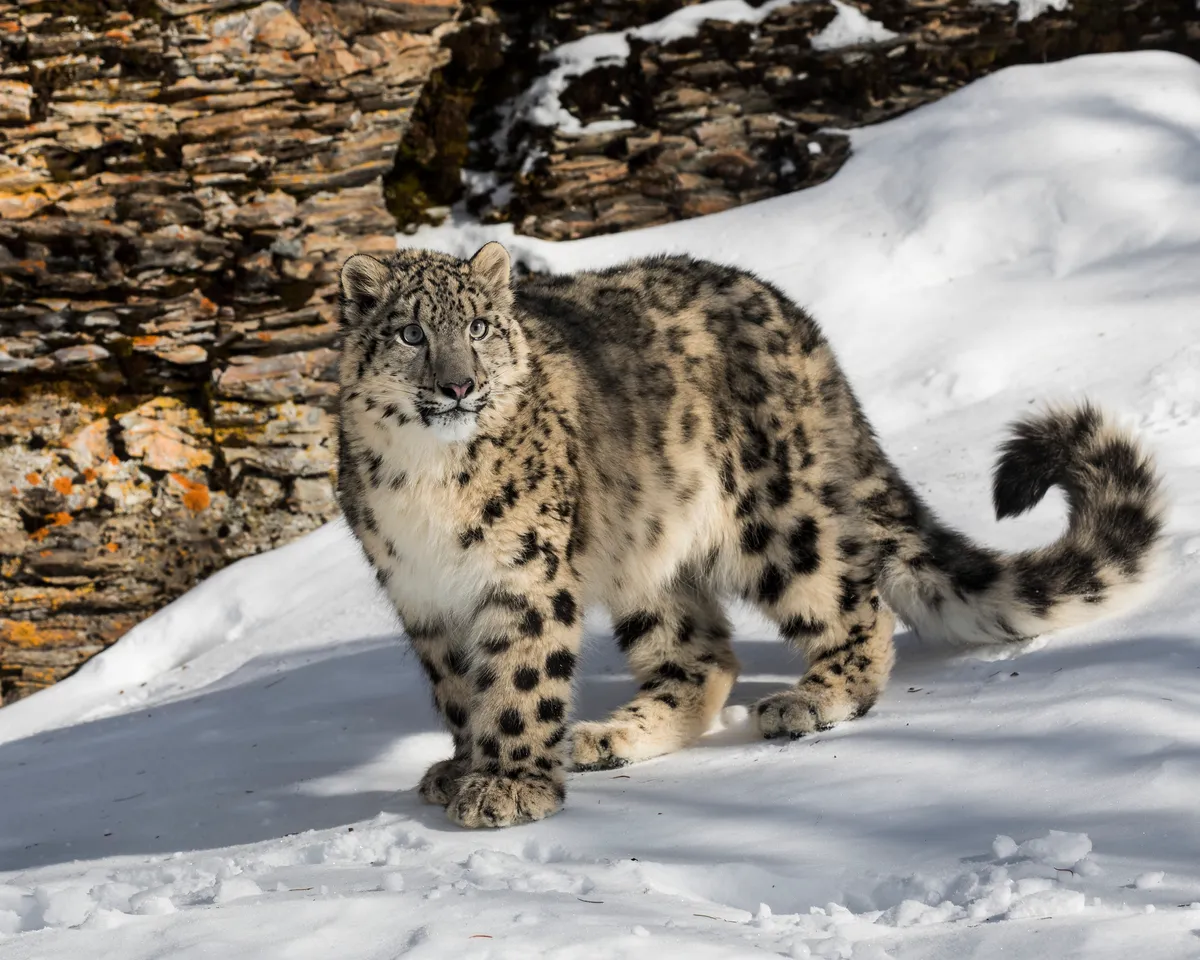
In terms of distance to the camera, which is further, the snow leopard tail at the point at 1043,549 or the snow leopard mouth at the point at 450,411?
the snow leopard tail at the point at 1043,549

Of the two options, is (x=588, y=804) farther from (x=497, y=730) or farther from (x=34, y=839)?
(x=34, y=839)

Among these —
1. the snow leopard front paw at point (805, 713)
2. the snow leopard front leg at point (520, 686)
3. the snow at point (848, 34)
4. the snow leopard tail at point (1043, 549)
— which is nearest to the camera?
the snow leopard front leg at point (520, 686)

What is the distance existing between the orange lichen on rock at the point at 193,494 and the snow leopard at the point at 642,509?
148 inches

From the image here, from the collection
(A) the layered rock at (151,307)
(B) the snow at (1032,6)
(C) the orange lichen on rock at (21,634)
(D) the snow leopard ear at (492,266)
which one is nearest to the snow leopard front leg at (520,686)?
(D) the snow leopard ear at (492,266)

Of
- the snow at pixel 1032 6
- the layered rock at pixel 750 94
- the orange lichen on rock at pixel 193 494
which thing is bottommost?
the orange lichen on rock at pixel 193 494

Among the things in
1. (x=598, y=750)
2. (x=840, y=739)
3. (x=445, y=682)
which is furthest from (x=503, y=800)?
(x=840, y=739)

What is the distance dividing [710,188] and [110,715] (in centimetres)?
513

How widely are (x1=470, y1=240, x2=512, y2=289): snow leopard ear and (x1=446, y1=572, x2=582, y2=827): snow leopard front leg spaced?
0.88 meters

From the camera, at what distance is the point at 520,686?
3904 millimetres

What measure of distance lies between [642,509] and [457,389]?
924 millimetres

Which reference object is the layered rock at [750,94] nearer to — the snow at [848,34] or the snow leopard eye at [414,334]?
the snow at [848,34]

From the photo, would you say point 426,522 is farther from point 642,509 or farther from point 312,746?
point 312,746

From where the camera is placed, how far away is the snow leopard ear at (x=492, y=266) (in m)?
4.10

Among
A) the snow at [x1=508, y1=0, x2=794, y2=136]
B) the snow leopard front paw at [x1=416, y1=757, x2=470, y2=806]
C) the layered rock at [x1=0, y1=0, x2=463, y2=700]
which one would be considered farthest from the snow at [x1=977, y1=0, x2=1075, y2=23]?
the snow leopard front paw at [x1=416, y1=757, x2=470, y2=806]
